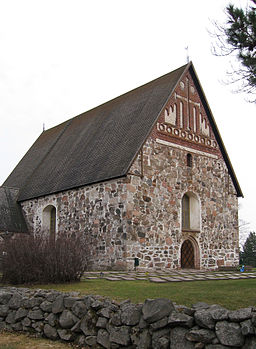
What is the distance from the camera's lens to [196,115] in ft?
67.0

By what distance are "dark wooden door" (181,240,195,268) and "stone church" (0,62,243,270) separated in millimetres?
44

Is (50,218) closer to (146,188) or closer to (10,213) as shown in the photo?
(10,213)

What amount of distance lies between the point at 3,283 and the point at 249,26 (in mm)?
8885

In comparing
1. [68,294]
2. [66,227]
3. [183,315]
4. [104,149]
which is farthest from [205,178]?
[183,315]

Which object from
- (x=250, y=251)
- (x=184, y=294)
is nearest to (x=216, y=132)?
(x=184, y=294)

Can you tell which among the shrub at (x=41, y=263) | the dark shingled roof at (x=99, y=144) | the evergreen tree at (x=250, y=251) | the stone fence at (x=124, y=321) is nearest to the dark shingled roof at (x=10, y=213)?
the dark shingled roof at (x=99, y=144)

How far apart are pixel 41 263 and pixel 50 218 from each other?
10.5 m

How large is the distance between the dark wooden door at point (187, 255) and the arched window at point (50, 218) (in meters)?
6.68

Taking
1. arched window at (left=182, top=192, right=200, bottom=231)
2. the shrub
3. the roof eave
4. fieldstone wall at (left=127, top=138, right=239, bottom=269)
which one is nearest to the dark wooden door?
fieldstone wall at (left=127, top=138, right=239, bottom=269)

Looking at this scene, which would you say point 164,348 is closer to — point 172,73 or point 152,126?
point 152,126

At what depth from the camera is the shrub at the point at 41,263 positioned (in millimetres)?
11016

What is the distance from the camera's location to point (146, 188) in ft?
56.1

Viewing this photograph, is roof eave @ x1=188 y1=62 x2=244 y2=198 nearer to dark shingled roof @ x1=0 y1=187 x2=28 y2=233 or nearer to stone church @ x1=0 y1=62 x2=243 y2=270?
stone church @ x1=0 y1=62 x2=243 y2=270

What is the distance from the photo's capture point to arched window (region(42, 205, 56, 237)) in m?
21.2
